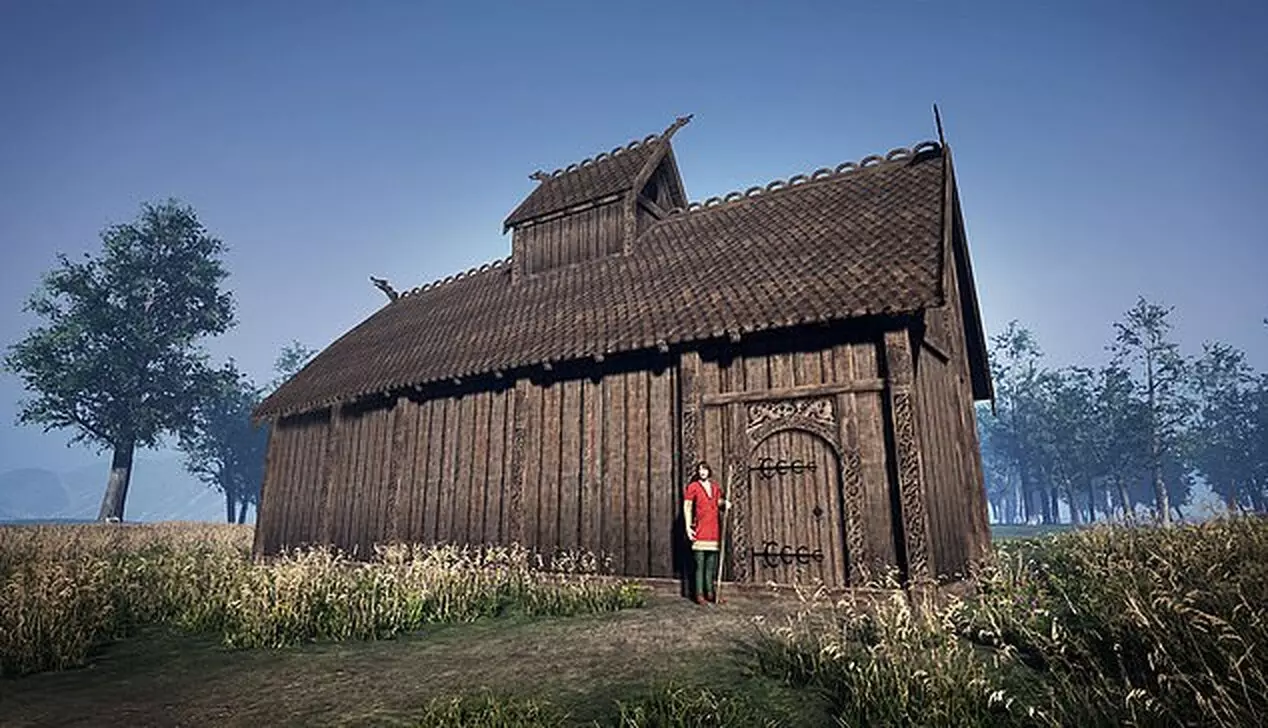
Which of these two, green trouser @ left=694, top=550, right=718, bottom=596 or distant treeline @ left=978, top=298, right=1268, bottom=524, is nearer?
green trouser @ left=694, top=550, right=718, bottom=596

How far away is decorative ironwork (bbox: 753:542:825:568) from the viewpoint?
26.4ft

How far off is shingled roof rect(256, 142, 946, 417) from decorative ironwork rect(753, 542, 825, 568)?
9.87 ft

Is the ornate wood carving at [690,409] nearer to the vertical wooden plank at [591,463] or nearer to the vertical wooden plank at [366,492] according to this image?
the vertical wooden plank at [591,463]

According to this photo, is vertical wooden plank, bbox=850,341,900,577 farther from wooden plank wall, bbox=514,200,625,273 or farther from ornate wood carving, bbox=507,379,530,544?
wooden plank wall, bbox=514,200,625,273

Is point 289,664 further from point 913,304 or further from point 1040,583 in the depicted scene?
point 1040,583

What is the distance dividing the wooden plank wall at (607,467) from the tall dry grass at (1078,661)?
11.4ft

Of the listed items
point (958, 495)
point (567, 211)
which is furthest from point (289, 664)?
point (567, 211)

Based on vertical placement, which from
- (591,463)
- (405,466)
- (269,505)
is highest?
(405,466)

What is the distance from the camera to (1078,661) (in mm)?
4578

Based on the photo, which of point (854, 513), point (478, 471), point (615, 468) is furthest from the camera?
point (478, 471)

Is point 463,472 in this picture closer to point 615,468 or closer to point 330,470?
point 615,468

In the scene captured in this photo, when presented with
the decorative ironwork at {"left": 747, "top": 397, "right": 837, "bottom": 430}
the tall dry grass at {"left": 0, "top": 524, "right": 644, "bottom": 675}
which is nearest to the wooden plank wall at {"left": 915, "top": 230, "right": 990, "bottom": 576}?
the decorative ironwork at {"left": 747, "top": 397, "right": 837, "bottom": 430}

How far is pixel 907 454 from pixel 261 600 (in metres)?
7.78

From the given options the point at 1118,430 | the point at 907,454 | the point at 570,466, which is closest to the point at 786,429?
the point at 907,454
